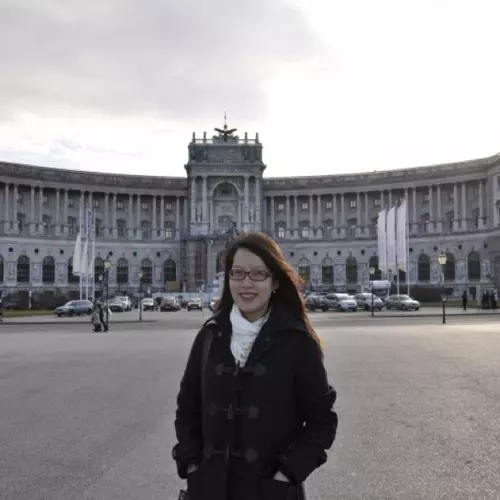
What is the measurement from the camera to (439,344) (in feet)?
69.4

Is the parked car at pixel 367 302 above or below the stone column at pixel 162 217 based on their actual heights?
below

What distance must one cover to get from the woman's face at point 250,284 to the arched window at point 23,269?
297 ft

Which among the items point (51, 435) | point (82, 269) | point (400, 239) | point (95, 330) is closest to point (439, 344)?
point (51, 435)

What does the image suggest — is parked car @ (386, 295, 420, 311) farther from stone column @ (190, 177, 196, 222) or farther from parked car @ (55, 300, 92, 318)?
stone column @ (190, 177, 196, 222)

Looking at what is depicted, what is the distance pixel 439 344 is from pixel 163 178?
84.2 metres

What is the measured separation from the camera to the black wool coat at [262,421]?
134 inches

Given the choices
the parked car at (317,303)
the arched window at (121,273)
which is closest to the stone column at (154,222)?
the arched window at (121,273)

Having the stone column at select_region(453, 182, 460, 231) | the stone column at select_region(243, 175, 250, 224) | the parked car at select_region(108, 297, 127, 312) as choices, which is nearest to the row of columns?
the stone column at select_region(243, 175, 250, 224)

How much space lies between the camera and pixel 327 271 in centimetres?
9850

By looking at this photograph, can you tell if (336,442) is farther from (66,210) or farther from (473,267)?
(66,210)

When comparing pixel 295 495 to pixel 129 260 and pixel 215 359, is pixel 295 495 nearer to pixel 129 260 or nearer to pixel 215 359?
pixel 215 359

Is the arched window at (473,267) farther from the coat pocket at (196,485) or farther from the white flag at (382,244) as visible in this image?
the coat pocket at (196,485)

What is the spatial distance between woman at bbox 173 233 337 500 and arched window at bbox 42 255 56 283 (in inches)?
3587

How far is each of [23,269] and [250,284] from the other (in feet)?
298
